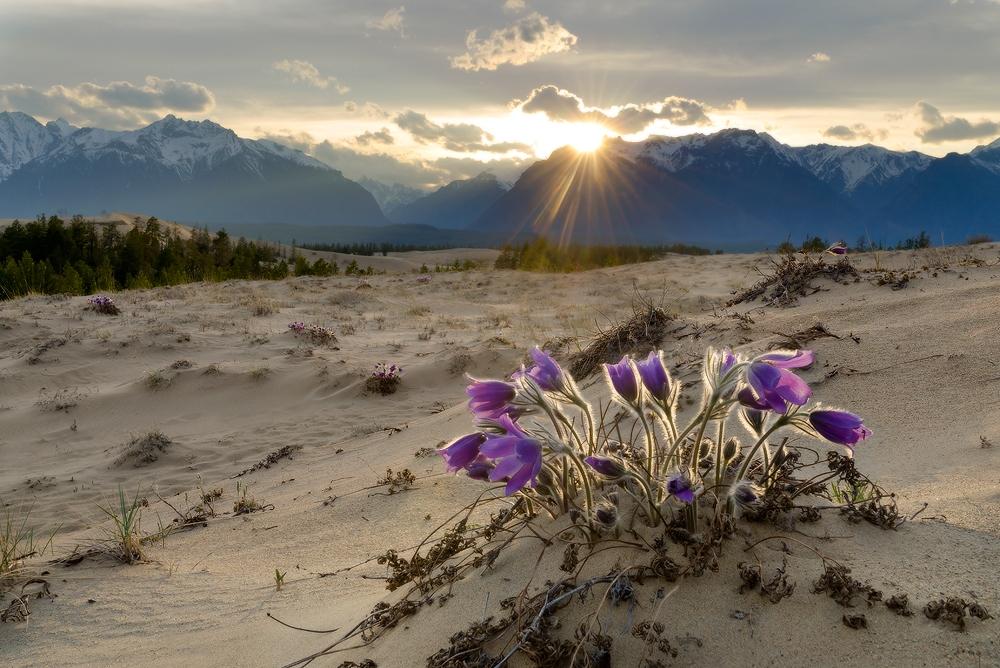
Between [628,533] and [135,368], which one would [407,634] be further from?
[135,368]

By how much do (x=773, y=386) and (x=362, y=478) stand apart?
10.4 ft

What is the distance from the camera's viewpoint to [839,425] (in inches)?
56.9

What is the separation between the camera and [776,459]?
5.63ft

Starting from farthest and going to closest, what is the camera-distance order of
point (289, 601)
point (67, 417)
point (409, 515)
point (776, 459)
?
point (67, 417) < point (409, 515) < point (289, 601) < point (776, 459)

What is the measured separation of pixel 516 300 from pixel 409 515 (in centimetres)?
1342

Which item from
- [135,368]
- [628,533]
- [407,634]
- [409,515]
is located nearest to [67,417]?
[135,368]

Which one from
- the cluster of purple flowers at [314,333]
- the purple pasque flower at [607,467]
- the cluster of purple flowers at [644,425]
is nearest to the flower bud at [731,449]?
the cluster of purple flowers at [644,425]

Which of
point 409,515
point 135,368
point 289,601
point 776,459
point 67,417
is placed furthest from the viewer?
point 135,368

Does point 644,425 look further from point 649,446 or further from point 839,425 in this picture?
point 839,425

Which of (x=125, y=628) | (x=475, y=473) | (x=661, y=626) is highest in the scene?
(x=475, y=473)

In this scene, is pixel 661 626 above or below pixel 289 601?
above

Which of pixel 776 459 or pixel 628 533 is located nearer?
pixel 628 533

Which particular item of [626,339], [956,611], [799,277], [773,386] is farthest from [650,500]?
[799,277]

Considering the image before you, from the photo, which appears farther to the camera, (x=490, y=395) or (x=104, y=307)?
(x=104, y=307)
